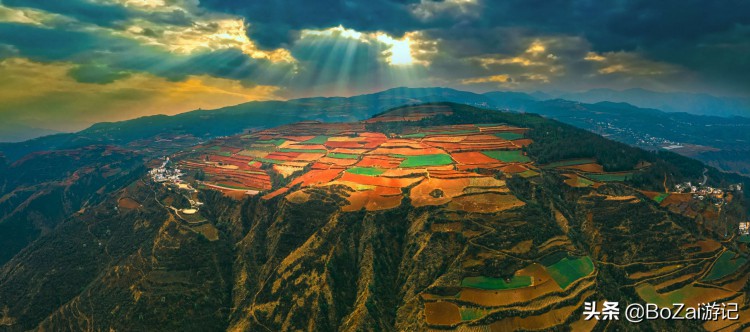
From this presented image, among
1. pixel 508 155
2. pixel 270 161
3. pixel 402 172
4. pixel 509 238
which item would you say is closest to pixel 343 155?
pixel 270 161

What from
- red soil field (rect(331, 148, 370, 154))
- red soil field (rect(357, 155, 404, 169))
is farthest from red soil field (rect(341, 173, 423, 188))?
red soil field (rect(331, 148, 370, 154))

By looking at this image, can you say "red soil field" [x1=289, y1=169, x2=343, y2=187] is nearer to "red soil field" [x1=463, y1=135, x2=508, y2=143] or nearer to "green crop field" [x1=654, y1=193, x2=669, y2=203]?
"red soil field" [x1=463, y1=135, x2=508, y2=143]

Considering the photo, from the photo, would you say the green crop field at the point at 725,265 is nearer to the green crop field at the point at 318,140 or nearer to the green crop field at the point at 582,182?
the green crop field at the point at 582,182

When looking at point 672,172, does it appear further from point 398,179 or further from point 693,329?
point 398,179

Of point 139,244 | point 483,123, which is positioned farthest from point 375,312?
point 483,123

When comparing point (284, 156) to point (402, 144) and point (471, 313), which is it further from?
point (471, 313)

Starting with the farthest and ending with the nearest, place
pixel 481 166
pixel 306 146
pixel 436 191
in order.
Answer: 1. pixel 306 146
2. pixel 481 166
3. pixel 436 191

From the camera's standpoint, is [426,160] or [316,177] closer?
[316,177]
